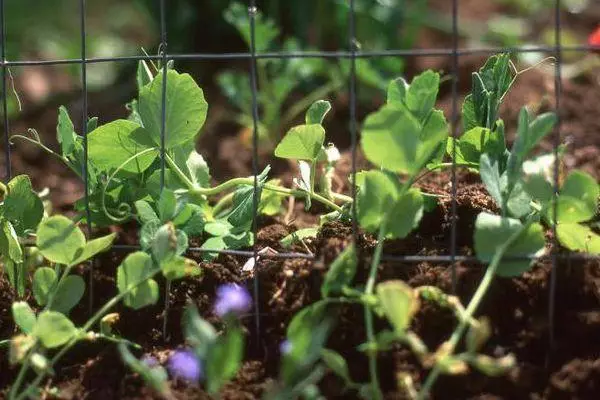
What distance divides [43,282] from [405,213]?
1.88 ft

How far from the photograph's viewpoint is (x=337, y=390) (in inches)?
59.5

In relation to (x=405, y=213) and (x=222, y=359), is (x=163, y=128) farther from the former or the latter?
(x=222, y=359)

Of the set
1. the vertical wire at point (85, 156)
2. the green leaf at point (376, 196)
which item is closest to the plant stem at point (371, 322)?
the green leaf at point (376, 196)

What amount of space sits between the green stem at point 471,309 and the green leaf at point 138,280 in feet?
1.43

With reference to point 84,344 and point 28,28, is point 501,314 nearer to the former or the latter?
point 84,344

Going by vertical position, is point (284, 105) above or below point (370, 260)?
above

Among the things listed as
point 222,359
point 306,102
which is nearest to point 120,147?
point 222,359

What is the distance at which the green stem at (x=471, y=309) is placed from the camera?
138cm

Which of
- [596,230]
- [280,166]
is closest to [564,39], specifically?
[280,166]

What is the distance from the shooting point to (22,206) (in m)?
1.76

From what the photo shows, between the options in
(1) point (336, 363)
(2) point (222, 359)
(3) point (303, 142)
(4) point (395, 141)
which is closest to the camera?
(2) point (222, 359)

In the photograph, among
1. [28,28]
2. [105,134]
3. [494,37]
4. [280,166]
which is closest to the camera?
[105,134]

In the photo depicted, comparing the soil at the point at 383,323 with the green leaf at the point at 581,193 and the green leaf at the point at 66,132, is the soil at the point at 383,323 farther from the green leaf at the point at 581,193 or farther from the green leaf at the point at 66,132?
the green leaf at the point at 66,132

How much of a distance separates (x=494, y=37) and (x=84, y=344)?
2.17 meters
